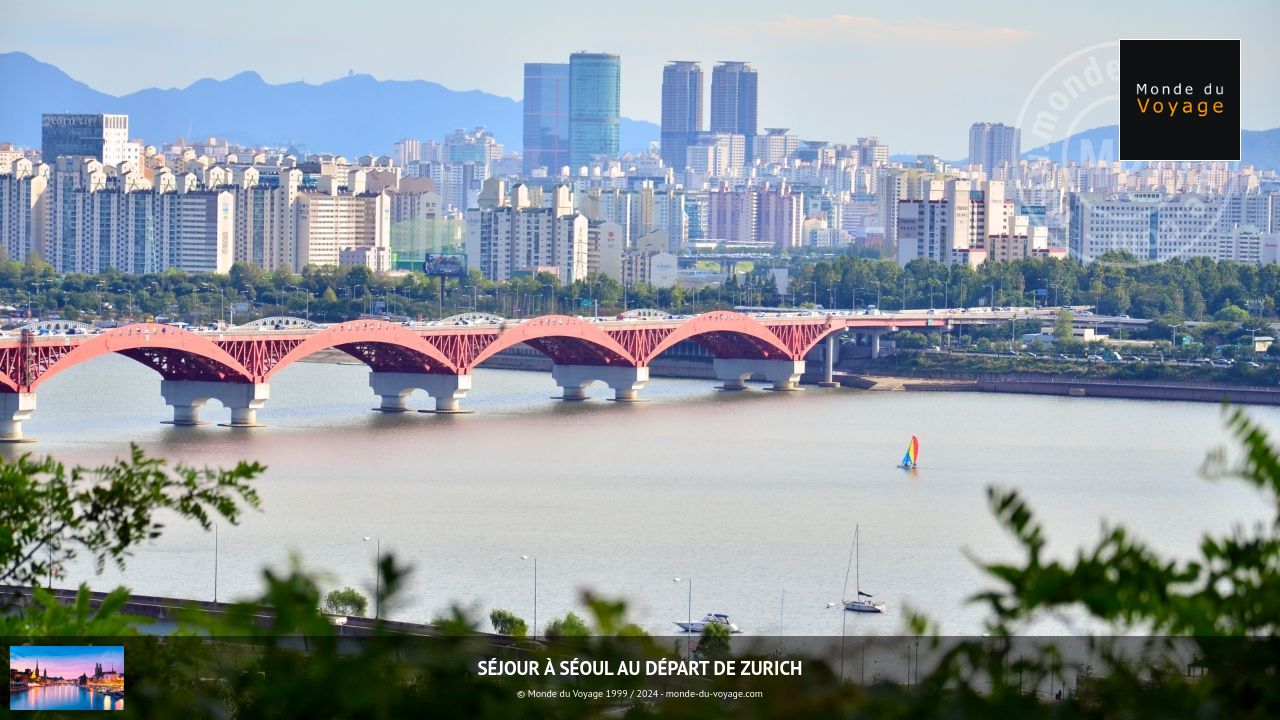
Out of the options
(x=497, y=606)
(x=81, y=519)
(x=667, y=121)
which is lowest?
(x=497, y=606)

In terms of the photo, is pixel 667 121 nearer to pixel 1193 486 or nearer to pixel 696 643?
pixel 1193 486

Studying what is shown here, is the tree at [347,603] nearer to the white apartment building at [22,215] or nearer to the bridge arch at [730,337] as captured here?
the bridge arch at [730,337]

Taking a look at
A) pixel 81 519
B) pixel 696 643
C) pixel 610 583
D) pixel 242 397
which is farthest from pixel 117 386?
pixel 81 519

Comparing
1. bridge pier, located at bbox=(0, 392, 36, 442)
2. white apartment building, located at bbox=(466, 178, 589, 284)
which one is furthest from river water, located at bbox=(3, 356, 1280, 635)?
white apartment building, located at bbox=(466, 178, 589, 284)

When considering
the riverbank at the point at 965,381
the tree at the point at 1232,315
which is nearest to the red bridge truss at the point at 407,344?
the riverbank at the point at 965,381

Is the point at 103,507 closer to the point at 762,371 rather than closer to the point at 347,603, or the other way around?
the point at 347,603

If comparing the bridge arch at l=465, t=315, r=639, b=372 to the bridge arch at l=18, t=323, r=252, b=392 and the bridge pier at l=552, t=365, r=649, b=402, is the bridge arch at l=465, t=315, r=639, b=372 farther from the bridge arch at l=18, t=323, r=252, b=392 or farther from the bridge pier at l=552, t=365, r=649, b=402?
the bridge arch at l=18, t=323, r=252, b=392

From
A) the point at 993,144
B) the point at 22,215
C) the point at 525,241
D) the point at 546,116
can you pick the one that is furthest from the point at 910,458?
the point at 546,116
